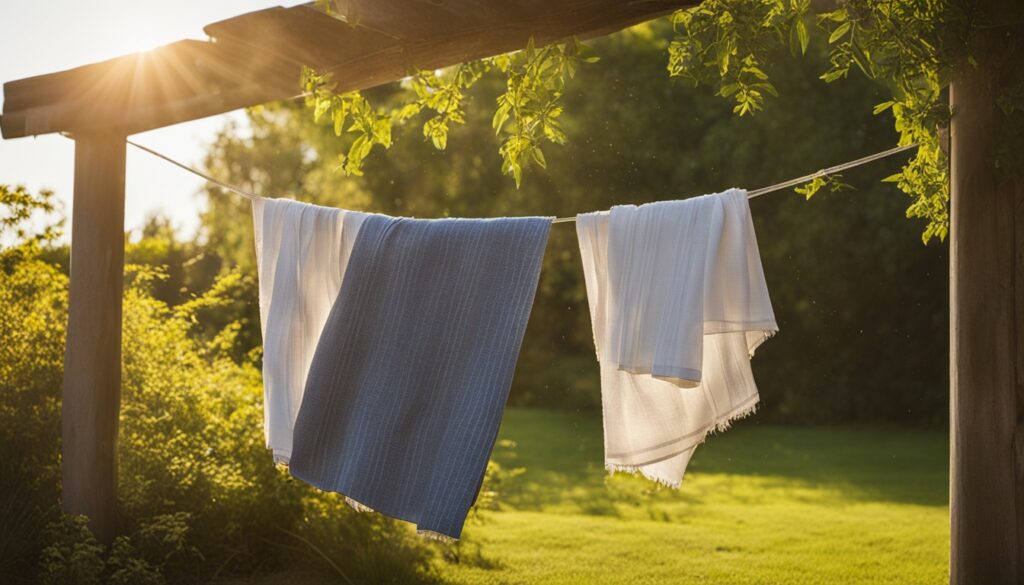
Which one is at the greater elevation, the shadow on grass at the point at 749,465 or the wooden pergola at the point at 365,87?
the wooden pergola at the point at 365,87

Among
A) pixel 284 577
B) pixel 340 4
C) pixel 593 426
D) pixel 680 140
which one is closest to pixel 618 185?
pixel 680 140

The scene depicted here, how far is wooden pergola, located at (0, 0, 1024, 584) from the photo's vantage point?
233 centimetres

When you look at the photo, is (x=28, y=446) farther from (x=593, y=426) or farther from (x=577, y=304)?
(x=577, y=304)

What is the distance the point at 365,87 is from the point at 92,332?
137 centimetres

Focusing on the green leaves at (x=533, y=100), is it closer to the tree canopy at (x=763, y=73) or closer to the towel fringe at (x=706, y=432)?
the tree canopy at (x=763, y=73)

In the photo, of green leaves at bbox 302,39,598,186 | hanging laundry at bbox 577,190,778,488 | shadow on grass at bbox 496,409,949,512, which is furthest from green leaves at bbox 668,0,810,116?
shadow on grass at bbox 496,409,949,512

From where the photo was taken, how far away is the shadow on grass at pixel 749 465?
764 cm

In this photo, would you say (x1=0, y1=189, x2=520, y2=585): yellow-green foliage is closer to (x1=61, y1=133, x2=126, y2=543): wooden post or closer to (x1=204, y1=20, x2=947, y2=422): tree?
(x1=61, y1=133, x2=126, y2=543): wooden post

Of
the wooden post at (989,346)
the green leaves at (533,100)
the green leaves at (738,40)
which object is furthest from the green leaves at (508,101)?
the wooden post at (989,346)

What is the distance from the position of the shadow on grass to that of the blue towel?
4.42 meters

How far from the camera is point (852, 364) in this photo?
38.5ft

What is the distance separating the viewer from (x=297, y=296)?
2.91 metres

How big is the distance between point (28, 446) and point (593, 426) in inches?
321

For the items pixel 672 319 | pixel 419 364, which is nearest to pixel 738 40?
pixel 672 319
